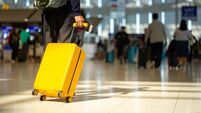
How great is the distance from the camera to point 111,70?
15.6m

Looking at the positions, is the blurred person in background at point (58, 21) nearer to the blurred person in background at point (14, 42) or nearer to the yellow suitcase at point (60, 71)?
the yellow suitcase at point (60, 71)

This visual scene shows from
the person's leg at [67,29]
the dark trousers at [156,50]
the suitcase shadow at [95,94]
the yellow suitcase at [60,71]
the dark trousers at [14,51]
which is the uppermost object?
the person's leg at [67,29]

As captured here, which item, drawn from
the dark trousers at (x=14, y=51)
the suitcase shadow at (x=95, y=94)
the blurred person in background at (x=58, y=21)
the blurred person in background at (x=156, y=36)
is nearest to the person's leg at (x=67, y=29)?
the blurred person in background at (x=58, y=21)

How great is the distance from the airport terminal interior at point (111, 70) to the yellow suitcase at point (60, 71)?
171 mm

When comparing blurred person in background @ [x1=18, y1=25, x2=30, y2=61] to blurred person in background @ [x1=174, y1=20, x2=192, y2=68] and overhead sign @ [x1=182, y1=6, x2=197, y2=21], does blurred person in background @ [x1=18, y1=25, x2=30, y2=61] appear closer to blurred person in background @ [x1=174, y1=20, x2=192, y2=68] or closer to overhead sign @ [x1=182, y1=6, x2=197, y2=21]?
overhead sign @ [x1=182, y1=6, x2=197, y2=21]

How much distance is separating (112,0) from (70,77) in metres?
28.5

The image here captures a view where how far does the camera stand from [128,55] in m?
23.8

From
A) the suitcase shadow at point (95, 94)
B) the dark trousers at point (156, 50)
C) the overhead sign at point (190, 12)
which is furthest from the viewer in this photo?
the overhead sign at point (190, 12)

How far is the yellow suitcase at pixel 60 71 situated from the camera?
19.5 feet

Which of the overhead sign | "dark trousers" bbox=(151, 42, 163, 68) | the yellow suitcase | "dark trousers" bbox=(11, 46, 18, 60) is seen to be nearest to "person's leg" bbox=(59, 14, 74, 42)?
the yellow suitcase

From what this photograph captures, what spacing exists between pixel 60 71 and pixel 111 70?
9674 millimetres

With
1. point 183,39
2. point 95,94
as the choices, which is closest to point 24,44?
point 183,39

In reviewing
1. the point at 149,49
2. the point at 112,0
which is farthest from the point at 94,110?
the point at 112,0

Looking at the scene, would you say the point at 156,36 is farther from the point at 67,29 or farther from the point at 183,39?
the point at 67,29
